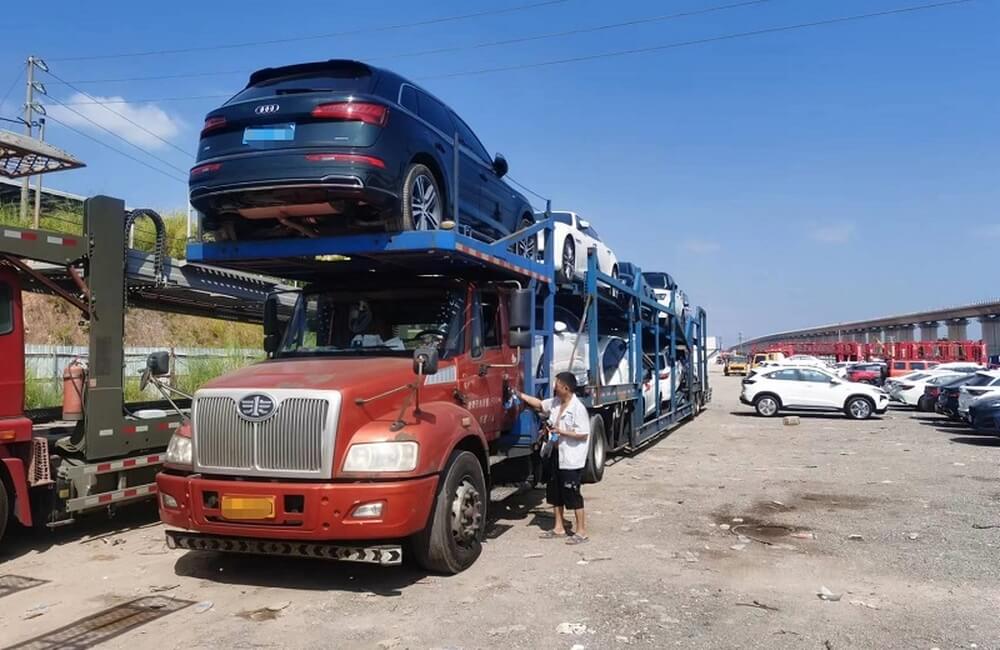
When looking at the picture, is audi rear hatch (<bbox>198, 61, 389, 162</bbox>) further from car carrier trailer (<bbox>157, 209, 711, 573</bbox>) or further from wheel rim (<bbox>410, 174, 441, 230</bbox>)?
car carrier trailer (<bbox>157, 209, 711, 573</bbox>)

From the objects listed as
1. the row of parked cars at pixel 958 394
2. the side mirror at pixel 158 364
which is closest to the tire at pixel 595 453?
the side mirror at pixel 158 364

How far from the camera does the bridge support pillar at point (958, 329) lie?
87688 millimetres

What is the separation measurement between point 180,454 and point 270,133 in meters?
2.52

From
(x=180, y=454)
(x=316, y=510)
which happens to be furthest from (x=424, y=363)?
(x=180, y=454)

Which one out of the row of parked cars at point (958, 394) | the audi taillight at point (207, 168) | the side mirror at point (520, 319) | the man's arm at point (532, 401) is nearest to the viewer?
the audi taillight at point (207, 168)

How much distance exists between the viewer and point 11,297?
6562 mm

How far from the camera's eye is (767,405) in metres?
22.8

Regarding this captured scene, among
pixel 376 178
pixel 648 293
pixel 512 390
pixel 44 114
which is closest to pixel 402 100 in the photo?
pixel 376 178

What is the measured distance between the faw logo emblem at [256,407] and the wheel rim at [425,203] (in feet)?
6.38

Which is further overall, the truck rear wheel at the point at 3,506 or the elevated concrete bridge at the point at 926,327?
the elevated concrete bridge at the point at 926,327

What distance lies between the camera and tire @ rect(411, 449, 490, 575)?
5.63 m

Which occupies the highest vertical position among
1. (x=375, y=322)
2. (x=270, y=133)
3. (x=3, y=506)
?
(x=270, y=133)

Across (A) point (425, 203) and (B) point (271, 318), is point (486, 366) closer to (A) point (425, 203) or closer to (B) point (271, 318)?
(A) point (425, 203)

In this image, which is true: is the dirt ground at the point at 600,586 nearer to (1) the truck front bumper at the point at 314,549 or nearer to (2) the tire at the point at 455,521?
(2) the tire at the point at 455,521
